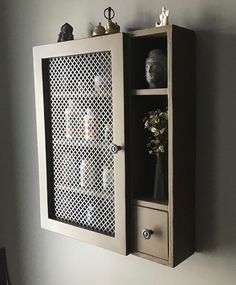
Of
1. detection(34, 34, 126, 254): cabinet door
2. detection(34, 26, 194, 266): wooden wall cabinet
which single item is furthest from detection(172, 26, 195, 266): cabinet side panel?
detection(34, 34, 126, 254): cabinet door

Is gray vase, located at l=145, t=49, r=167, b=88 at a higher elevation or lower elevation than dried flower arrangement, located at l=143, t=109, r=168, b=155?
higher

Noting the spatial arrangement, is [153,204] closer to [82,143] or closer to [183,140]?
[183,140]

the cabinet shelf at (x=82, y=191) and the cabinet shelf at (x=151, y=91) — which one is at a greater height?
the cabinet shelf at (x=151, y=91)

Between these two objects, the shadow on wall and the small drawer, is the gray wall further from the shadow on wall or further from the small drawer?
the small drawer

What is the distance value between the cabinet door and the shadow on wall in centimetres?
30

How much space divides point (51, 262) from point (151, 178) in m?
0.93

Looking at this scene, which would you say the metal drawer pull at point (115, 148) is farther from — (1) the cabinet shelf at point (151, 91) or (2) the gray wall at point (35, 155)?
(2) the gray wall at point (35, 155)

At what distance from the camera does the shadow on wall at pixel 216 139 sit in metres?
1.37

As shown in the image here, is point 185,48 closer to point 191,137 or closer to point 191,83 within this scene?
point 191,83

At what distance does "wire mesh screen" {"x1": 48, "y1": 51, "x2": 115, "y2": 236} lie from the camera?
1.48 m

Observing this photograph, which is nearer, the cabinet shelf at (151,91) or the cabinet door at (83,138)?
the cabinet shelf at (151,91)

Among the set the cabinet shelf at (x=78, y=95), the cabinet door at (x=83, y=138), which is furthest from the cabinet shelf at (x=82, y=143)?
the cabinet shelf at (x=78, y=95)

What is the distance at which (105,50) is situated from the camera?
1.41 metres

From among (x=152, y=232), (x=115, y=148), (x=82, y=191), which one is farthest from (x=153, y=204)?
(x=82, y=191)
